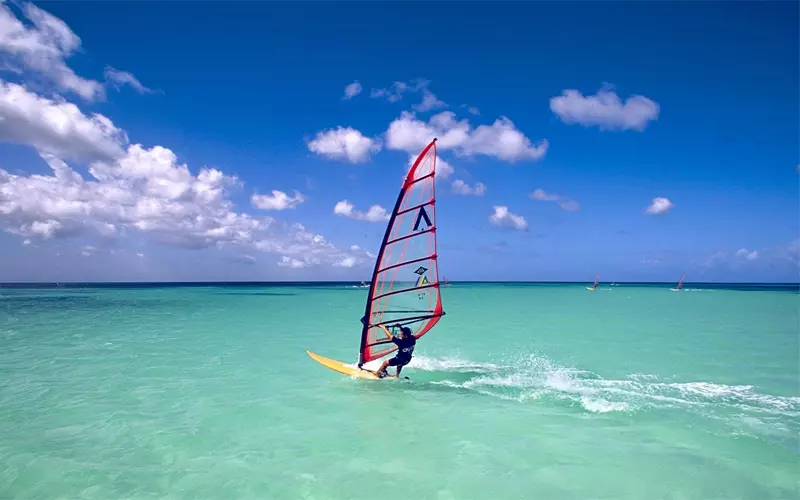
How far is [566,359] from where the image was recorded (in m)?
15.7

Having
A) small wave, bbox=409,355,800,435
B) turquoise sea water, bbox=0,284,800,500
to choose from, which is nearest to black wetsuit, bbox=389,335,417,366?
turquoise sea water, bbox=0,284,800,500

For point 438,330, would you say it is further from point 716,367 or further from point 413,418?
point 413,418

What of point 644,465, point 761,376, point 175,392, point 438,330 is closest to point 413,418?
point 644,465

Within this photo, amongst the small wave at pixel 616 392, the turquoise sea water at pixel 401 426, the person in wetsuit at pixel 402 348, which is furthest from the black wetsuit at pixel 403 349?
the small wave at pixel 616 392

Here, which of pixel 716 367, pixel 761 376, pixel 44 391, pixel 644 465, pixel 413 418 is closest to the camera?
pixel 644 465

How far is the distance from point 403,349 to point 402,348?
0.12 metres

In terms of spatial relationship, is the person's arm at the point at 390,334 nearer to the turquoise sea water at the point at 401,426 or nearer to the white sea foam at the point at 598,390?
the turquoise sea water at the point at 401,426

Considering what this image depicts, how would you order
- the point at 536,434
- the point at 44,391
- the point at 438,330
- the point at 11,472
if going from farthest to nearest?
the point at 438,330
the point at 44,391
the point at 536,434
the point at 11,472

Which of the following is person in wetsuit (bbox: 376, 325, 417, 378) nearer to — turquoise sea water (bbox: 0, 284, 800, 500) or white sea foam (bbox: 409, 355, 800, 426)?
turquoise sea water (bbox: 0, 284, 800, 500)

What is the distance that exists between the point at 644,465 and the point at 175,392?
1023cm

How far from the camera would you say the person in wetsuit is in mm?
11047

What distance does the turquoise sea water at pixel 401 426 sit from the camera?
6055 mm

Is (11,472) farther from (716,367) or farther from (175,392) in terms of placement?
(716,367)

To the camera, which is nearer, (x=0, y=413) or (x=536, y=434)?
(x=536, y=434)
